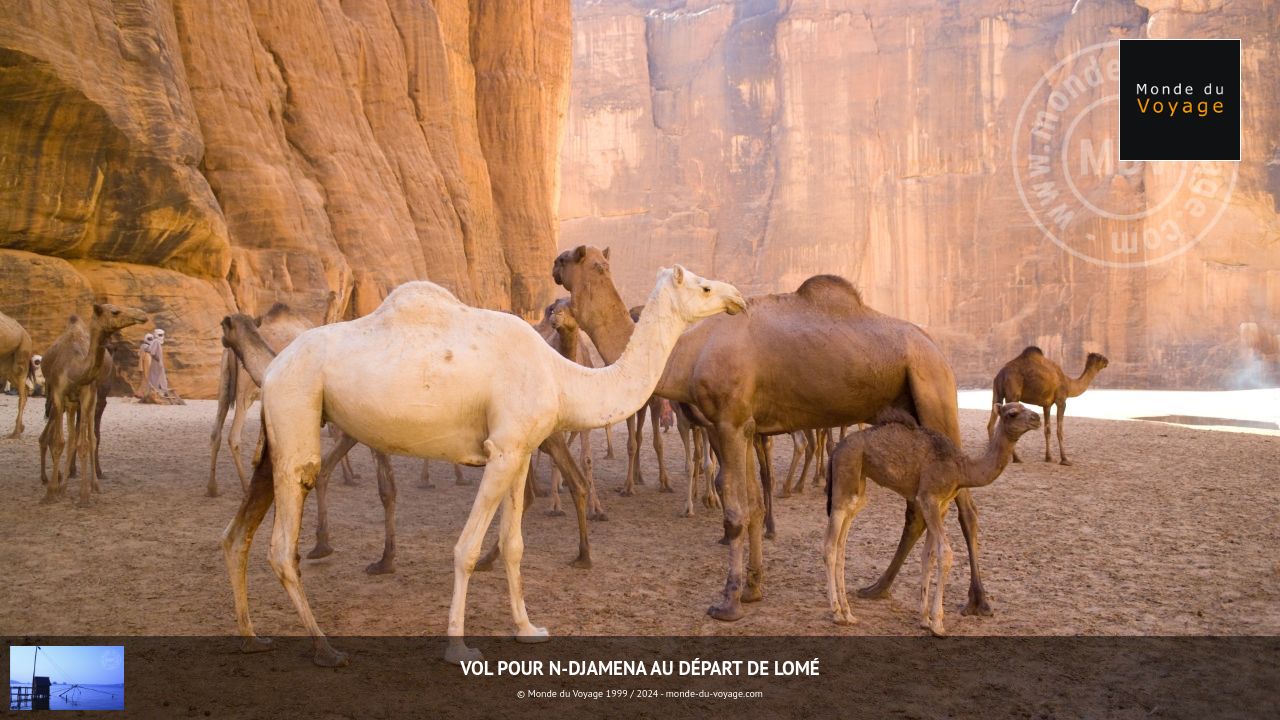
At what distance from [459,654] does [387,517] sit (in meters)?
2.15

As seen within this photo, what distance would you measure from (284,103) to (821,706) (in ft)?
76.0

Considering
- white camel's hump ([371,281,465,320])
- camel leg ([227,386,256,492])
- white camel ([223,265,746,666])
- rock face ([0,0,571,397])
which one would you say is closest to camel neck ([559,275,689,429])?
white camel ([223,265,746,666])

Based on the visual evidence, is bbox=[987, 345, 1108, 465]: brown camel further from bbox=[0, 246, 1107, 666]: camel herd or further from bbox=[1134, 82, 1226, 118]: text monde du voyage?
bbox=[1134, 82, 1226, 118]: text monde du voyage

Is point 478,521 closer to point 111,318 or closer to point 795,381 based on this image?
point 795,381

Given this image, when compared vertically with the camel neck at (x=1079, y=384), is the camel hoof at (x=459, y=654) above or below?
above

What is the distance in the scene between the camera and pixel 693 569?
665 cm

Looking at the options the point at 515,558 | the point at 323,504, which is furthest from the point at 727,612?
the point at 323,504

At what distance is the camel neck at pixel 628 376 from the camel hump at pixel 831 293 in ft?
4.78

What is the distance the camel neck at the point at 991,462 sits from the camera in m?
5.27

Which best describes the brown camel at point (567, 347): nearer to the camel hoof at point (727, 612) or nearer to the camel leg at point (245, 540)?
the camel hoof at point (727, 612)

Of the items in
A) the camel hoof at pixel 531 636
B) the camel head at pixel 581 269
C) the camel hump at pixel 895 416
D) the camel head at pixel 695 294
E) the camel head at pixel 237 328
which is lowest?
the camel hoof at pixel 531 636

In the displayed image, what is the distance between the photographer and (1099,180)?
51062 millimetres

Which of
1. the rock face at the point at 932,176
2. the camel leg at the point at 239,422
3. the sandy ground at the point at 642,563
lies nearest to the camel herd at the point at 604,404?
the sandy ground at the point at 642,563

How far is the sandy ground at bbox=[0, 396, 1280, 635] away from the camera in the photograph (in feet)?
17.1
